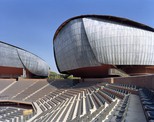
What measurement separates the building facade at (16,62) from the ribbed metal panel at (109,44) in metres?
16.4

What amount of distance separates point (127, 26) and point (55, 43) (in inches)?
670

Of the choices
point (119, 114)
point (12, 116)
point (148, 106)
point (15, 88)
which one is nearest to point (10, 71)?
point (15, 88)

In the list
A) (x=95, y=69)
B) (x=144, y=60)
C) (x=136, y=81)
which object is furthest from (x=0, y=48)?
(x=136, y=81)

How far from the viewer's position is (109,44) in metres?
26.7

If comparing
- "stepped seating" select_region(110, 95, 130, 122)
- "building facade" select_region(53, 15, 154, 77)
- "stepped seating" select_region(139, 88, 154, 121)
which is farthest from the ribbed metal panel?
"stepped seating" select_region(110, 95, 130, 122)

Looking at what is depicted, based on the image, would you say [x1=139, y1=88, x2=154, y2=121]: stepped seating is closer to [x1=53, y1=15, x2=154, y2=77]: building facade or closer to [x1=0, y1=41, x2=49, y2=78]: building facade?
[x1=53, y1=15, x2=154, y2=77]: building facade

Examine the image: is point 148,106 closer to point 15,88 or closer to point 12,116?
point 12,116

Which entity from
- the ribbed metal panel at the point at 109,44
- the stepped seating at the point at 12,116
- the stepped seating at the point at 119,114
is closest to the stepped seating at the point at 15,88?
the stepped seating at the point at 12,116

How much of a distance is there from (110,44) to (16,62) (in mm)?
23512

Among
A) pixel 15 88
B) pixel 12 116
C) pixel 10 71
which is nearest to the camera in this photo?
pixel 12 116

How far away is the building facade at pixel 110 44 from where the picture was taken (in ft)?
86.2

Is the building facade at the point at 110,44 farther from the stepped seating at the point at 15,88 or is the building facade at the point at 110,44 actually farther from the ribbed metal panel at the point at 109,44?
the stepped seating at the point at 15,88

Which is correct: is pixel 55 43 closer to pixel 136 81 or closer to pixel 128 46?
pixel 128 46

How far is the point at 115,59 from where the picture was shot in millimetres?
26406
